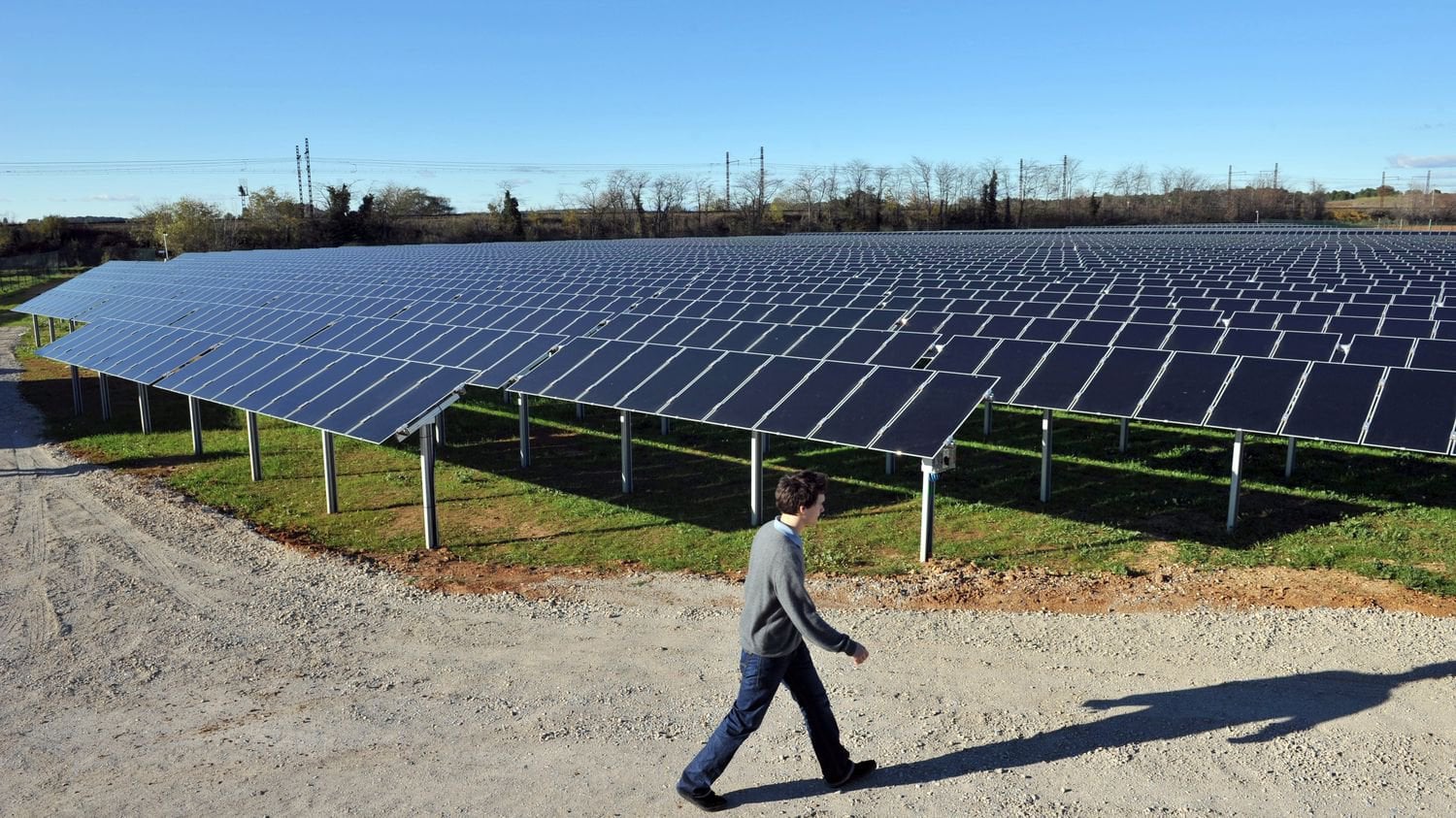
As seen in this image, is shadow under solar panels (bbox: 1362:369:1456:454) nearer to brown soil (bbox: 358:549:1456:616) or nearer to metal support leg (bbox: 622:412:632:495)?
brown soil (bbox: 358:549:1456:616)

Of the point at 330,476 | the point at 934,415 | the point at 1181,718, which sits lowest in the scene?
the point at 1181,718

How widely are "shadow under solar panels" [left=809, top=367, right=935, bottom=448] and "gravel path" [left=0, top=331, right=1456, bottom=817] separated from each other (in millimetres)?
2696

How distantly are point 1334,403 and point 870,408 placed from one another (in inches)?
250

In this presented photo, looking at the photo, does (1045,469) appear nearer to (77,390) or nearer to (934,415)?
(934,415)

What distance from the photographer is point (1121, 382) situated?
14852 mm

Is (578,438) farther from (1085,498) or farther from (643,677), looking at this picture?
(643,677)

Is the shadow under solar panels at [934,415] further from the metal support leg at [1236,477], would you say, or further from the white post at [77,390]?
the white post at [77,390]

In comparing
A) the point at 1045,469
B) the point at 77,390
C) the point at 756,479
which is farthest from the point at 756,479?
the point at 77,390

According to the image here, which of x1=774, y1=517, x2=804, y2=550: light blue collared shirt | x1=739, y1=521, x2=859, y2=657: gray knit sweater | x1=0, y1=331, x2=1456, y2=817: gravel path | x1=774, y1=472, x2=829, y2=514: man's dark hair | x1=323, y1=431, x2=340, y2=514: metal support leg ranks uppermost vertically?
x1=774, y1=472, x2=829, y2=514: man's dark hair

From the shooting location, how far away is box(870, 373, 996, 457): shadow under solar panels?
12305 millimetres

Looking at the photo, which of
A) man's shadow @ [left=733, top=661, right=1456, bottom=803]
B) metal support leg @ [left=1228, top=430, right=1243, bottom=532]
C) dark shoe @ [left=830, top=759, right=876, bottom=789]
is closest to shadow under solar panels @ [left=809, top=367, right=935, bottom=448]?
metal support leg @ [left=1228, top=430, right=1243, bottom=532]

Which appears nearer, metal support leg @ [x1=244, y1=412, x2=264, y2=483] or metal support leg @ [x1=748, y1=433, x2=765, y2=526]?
metal support leg @ [x1=748, y1=433, x2=765, y2=526]

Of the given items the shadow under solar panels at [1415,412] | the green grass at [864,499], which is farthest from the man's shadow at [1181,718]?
the shadow under solar panels at [1415,412]

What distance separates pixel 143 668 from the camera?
32.6 feet
